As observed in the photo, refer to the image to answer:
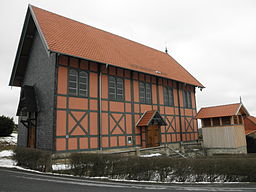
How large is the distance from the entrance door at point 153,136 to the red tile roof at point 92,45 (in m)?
4.81

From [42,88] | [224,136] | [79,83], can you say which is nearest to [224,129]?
[224,136]

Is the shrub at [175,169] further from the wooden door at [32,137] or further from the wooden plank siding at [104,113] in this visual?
the wooden door at [32,137]

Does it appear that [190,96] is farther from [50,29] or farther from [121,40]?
[50,29]

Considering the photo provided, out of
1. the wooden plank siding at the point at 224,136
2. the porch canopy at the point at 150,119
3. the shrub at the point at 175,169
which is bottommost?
the shrub at the point at 175,169

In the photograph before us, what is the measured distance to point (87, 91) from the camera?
15.1m

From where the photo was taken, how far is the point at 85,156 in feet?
30.5

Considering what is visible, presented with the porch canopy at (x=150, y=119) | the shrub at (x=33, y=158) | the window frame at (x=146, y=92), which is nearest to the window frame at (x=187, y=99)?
the window frame at (x=146, y=92)

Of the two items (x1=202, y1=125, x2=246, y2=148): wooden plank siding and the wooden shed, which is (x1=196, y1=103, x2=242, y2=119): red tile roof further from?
(x1=202, y1=125, x2=246, y2=148): wooden plank siding

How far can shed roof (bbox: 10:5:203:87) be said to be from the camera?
14531 mm

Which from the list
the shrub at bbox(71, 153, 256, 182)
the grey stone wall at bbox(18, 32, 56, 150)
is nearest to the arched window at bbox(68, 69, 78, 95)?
the grey stone wall at bbox(18, 32, 56, 150)

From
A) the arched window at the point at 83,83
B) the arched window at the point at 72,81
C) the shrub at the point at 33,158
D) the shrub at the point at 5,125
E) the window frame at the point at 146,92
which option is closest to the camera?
the shrub at the point at 33,158

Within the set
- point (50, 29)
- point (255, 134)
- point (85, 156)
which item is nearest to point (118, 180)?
point (85, 156)

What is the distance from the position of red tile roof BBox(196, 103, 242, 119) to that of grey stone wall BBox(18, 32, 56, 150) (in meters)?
14.3

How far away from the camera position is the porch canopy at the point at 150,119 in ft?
56.8
